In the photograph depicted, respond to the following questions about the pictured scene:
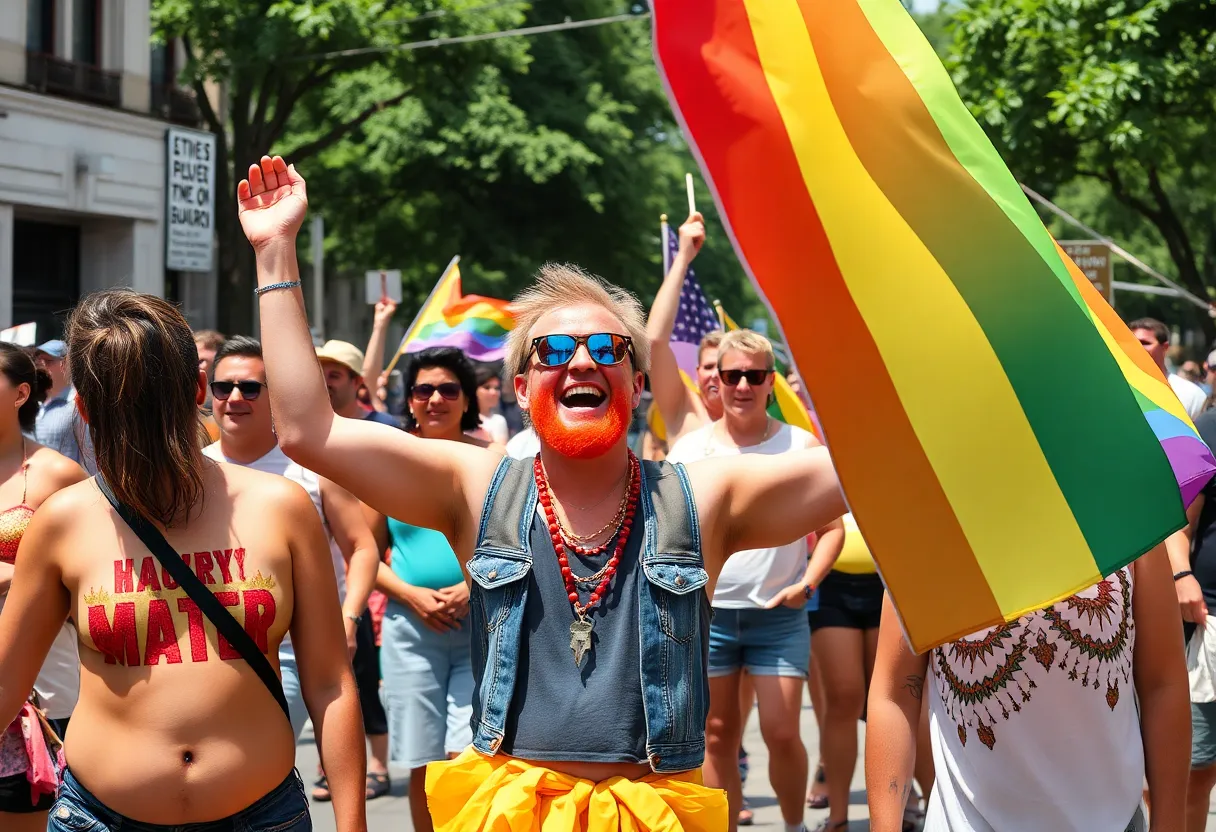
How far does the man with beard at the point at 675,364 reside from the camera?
6018mm

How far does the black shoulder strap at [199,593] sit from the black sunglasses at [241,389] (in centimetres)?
223

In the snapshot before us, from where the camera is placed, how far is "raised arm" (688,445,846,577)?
10.8ft

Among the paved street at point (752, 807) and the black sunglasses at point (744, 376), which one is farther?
the paved street at point (752, 807)

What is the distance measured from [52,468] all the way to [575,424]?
94.3 inches

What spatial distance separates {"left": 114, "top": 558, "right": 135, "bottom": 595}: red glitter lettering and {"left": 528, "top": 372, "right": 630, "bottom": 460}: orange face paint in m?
0.90

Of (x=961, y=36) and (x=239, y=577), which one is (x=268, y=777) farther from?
(x=961, y=36)

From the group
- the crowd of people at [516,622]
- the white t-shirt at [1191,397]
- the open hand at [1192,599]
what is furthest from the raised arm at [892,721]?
the white t-shirt at [1191,397]

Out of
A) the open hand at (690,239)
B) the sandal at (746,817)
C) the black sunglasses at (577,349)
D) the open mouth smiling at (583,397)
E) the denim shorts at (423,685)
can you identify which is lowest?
the sandal at (746,817)

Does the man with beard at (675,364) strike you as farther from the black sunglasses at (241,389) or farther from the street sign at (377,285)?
the street sign at (377,285)

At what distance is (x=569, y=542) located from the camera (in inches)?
127

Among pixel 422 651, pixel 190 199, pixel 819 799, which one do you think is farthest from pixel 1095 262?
pixel 422 651

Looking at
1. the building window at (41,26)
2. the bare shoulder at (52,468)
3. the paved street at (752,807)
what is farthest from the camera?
the building window at (41,26)

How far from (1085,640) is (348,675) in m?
1.59

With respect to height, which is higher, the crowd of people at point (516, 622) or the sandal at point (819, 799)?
the crowd of people at point (516, 622)
